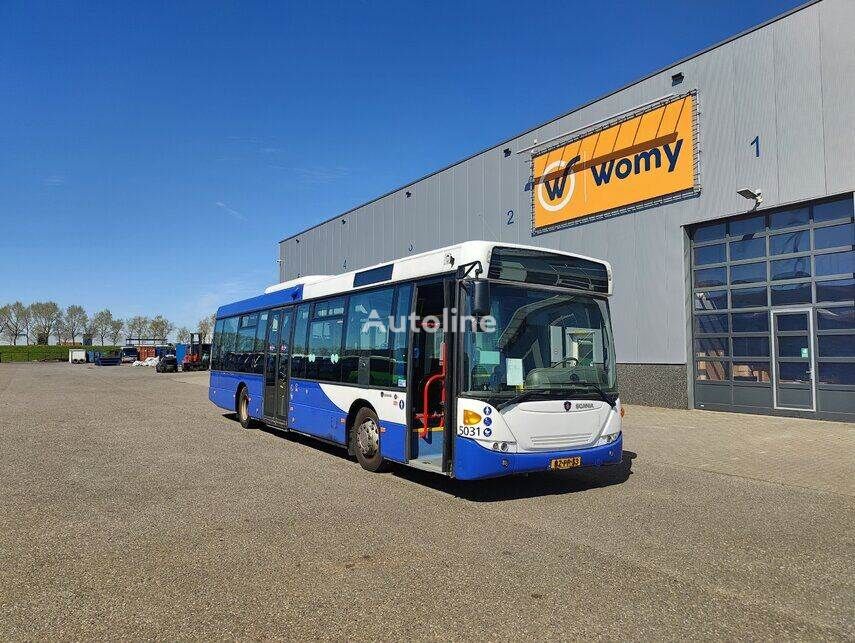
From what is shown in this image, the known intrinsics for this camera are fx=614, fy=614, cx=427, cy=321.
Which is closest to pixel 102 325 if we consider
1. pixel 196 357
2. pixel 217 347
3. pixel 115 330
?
pixel 115 330

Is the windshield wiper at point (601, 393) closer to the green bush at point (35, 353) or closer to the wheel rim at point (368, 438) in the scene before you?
the wheel rim at point (368, 438)

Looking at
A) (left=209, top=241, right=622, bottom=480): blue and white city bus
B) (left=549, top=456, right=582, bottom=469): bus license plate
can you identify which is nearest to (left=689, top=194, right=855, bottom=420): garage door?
(left=209, top=241, right=622, bottom=480): blue and white city bus

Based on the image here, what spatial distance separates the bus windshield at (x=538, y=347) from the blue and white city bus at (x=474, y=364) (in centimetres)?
1

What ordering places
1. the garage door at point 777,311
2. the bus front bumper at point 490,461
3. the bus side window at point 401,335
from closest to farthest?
the bus front bumper at point 490,461, the bus side window at point 401,335, the garage door at point 777,311

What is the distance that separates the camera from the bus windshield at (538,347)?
261 inches

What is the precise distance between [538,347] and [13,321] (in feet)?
406

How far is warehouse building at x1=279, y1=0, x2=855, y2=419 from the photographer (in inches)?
537

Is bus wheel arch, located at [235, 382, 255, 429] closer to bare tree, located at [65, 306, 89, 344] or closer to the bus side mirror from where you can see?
the bus side mirror

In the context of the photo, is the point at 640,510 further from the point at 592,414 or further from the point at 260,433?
the point at 260,433

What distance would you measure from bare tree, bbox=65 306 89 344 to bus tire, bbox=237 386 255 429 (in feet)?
369

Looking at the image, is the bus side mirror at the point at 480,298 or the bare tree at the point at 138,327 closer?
the bus side mirror at the point at 480,298

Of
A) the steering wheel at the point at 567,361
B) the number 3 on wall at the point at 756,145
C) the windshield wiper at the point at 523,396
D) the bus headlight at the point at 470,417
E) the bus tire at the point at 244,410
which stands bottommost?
the bus tire at the point at 244,410

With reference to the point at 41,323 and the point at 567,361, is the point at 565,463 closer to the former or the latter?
the point at 567,361

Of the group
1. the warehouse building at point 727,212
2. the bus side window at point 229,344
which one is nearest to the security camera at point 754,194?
the warehouse building at point 727,212
